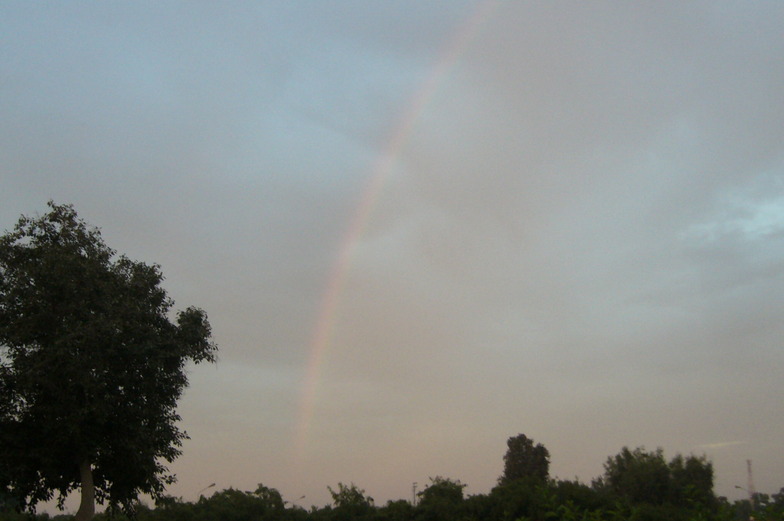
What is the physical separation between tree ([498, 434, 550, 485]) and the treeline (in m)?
13.2

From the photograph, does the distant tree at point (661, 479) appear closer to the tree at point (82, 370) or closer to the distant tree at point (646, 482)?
the distant tree at point (646, 482)

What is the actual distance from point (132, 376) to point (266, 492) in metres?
48.0

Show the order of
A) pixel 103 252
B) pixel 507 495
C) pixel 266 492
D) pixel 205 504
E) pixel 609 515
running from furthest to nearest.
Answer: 1. pixel 266 492
2. pixel 205 504
3. pixel 507 495
4. pixel 609 515
5. pixel 103 252

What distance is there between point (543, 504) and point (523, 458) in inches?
2089

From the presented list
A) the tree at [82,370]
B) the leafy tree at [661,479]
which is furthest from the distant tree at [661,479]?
the tree at [82,370]

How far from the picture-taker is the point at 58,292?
22.8 meters

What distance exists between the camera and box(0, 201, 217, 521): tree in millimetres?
21906

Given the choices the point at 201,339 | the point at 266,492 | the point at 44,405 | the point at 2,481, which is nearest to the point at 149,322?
the point at 201,339

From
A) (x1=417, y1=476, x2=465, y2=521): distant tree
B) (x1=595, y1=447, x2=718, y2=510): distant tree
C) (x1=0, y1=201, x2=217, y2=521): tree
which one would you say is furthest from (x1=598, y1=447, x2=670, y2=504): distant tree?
(x1=0, y1=201, x2=217, y2=521): tree

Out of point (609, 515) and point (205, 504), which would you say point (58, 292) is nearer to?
point (609, 515)

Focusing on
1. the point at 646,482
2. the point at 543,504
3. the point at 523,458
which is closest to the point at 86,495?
the point at 543,504

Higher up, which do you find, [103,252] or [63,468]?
[103,252]

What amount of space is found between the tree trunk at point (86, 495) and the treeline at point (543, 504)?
7.55ft

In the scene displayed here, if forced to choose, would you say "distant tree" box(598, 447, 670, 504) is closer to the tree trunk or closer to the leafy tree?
the leafy tree
